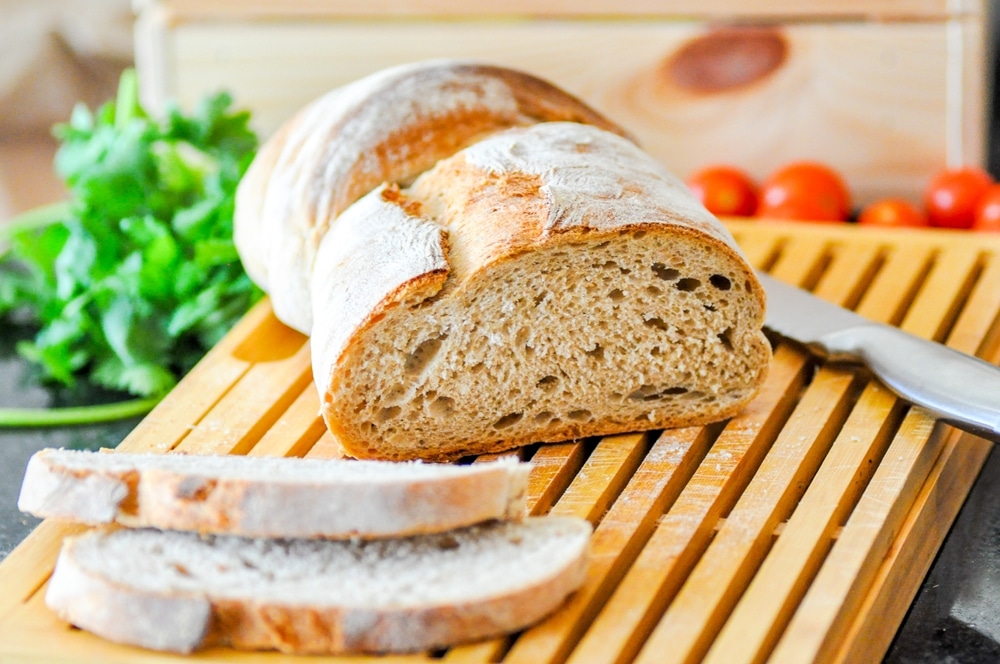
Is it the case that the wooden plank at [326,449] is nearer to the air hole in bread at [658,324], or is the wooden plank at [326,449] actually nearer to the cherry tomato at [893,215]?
the air hole in bread at [658,324]

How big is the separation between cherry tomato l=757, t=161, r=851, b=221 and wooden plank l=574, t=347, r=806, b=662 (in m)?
0.84

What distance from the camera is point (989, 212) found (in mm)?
3174

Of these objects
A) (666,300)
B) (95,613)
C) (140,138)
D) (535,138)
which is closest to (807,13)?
(535,138)

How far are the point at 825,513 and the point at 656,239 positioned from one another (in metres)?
0.54

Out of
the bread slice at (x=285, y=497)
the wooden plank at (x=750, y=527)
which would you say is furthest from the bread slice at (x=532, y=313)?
the bread slice at (x=285, y=497)

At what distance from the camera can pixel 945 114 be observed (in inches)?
131

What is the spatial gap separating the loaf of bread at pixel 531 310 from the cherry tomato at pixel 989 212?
1.21 metres

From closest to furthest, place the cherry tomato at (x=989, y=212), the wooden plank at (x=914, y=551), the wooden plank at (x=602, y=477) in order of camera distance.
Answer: the wooden plank at (x=914, y=551)
the wooden plank at (x=602, y=477)
the cherry tomato at (x=989, y=212)

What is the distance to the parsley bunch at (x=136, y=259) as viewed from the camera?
2766 millimetres

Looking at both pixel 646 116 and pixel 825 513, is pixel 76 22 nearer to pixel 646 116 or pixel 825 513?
pixel 646 116

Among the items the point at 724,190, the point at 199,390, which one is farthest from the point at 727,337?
the point at 724,190

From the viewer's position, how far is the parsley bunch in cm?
277

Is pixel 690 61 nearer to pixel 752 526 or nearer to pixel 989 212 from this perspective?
pixel 989 212

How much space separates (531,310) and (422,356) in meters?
0.21
